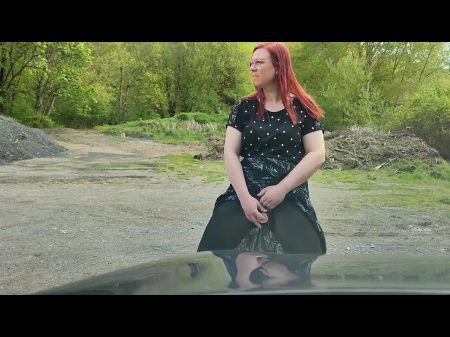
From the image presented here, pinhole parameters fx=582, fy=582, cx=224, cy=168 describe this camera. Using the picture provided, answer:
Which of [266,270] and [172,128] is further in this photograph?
[172,128]

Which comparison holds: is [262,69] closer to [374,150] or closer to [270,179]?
[270,179]

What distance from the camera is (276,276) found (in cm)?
69

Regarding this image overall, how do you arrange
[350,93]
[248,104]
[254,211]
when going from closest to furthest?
[254,211] < [248,104] < [350,93]

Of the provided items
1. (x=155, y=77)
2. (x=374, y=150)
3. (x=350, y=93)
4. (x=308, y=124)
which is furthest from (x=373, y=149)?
(x=308, y=124)

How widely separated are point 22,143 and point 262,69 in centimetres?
213

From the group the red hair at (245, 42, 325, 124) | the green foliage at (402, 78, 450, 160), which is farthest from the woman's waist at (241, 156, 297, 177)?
the green foliage at (402, 78, 450, 160)

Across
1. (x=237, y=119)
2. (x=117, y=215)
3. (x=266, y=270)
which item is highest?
(x=237, y=119)

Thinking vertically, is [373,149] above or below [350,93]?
below

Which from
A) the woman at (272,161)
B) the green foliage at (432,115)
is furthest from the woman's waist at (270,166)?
the green foliage at (432,115)

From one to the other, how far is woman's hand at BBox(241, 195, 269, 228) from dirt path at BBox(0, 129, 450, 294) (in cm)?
139

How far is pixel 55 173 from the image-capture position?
3.13 meters

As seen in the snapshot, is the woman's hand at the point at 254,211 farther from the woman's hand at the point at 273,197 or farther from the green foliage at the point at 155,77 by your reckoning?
the green foliage at the point at 155,77
